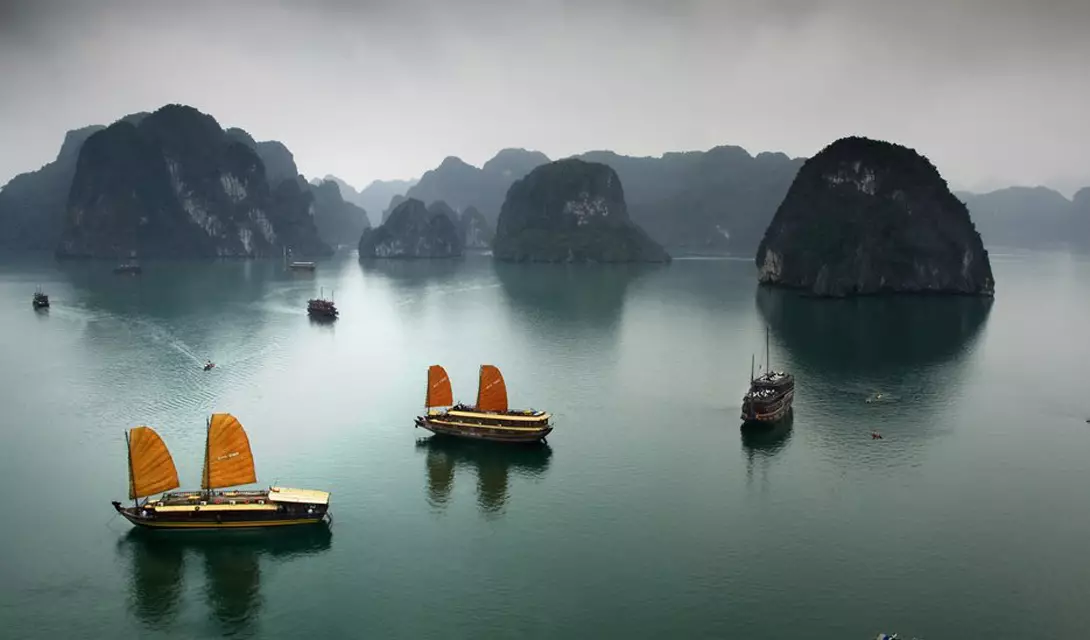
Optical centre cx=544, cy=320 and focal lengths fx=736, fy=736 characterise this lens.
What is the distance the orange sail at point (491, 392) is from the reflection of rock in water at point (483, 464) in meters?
3.46

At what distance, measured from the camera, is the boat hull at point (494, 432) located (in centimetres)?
6544

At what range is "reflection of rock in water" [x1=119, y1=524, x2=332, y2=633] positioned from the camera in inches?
1594

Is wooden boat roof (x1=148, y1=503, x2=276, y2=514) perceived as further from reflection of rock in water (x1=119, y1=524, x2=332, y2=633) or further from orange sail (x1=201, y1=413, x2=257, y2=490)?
reflection of rock in water (x1=119, y1=524, x2=332, y2=633)

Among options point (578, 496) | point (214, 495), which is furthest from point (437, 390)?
point (214, 495)

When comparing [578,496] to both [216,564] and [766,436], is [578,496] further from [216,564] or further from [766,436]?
[216,564]

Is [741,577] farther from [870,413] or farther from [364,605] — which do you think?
[870,413]

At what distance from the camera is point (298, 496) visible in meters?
50.2

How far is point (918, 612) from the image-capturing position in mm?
40750

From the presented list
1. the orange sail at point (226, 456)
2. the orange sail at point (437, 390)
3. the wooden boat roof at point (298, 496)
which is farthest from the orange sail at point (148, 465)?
the orange sail at point (437, 390)

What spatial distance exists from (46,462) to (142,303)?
11139 cm

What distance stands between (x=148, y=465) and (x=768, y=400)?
54.8 m

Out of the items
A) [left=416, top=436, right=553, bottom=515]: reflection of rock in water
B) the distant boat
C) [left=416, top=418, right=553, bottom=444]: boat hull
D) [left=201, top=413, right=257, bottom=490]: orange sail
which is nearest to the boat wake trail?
the distant boat

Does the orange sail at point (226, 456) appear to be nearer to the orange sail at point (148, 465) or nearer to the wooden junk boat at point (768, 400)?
the orange sail at point (148, 465)

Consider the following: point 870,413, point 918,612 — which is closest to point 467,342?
point 870,413
